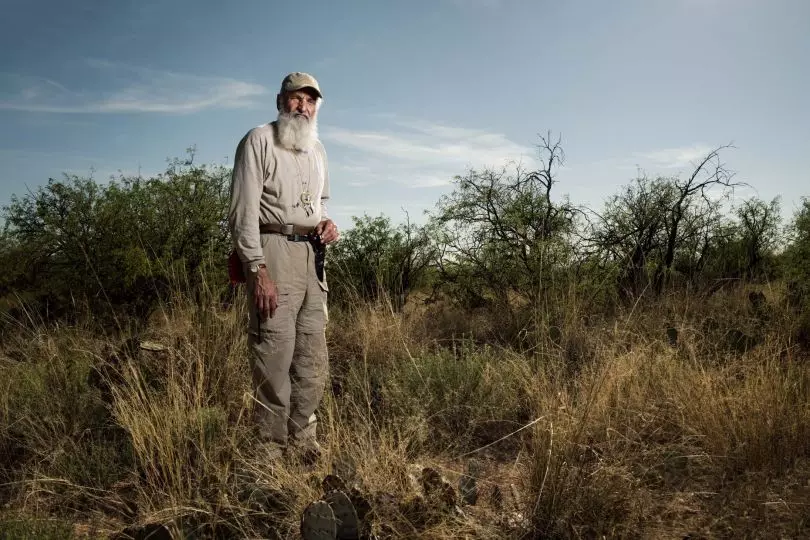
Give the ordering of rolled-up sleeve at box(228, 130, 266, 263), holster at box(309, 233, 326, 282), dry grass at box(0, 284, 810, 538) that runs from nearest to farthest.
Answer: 1. dry grass at box(0, 284, 810, 538)
2. rolled-up sleeve at box(228, 130, 266, 263)
3. holster at box(309, 233, 326, 282)

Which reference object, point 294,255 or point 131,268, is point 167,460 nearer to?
point 294,255

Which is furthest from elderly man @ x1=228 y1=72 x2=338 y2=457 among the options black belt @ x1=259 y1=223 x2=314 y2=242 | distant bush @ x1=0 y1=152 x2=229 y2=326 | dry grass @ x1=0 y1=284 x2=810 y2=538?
distant bush @ x1=0 y1=152 x2=229 y2=326

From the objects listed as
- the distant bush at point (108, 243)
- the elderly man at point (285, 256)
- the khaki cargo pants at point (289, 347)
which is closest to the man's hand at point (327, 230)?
the elderly man at point (285, 256)

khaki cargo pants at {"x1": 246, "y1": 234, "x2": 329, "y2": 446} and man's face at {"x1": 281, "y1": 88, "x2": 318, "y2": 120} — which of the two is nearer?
khaki cargo pants at {"x1": 246, "y1": 234, "x2": 329, "y2": 446}

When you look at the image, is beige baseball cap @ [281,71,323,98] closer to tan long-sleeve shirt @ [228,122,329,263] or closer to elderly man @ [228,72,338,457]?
elderly man @ [228,72,338,457]

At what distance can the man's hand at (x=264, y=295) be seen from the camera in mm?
3371

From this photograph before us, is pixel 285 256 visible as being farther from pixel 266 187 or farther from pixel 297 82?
pixel 297 82

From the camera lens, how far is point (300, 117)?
3686 mm

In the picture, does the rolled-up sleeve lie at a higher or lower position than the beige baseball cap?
lower

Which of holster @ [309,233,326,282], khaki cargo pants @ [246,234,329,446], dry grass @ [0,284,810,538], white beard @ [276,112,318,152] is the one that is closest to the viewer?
dry grass @ [0,284,810,538]

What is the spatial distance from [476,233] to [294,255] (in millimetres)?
5130

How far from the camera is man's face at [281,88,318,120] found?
12.2ft

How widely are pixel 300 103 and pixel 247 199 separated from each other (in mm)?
811

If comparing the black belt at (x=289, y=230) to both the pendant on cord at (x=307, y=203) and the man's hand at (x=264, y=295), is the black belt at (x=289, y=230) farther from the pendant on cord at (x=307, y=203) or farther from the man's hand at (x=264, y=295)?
the man's hand at (x=264, y=295)
